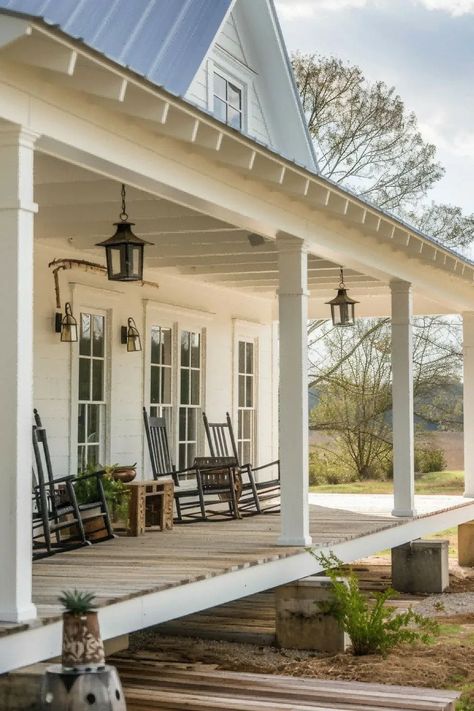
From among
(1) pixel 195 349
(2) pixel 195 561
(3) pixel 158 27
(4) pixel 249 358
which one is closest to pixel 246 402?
(4) pixel 249 358

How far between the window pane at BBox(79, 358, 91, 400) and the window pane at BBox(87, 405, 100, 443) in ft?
0.52

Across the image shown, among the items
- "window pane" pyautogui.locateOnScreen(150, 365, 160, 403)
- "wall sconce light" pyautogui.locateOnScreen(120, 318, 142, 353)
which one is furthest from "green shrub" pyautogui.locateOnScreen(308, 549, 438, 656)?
"window pane" pyautogui.locateOnScreen(150, 365, 160, 403)

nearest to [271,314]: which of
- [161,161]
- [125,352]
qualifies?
[125,352]

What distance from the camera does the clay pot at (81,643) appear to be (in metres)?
4.74

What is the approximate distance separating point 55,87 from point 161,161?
46.1 inches

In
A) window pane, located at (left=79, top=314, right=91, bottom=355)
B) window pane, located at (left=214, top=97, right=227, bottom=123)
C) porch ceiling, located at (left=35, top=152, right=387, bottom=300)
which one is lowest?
window pane, located at (left=79, top=314, right=91, bottom=355)

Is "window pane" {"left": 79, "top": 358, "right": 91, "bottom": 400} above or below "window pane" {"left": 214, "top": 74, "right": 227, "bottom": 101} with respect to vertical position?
below

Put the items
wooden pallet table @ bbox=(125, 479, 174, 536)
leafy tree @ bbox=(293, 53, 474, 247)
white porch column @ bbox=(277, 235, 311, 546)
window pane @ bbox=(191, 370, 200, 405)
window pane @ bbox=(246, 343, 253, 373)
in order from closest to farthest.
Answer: white porch column @ bbox=(277, 235, 311, 546), wooden pallet table @ bbox=(125, 479, 174, 536), window pane @ bbox=(191, 370, 200, 405), window pane @ bbox=(246, 343, 253, 373), leafy tree @ bbox=(293, 53, 474, 247)

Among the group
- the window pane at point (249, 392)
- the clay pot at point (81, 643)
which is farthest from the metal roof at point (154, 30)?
the clay pot at point (81, 643)

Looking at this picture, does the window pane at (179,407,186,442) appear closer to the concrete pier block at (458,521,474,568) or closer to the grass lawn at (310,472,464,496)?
the concrete pier block at (458,521,474,568)

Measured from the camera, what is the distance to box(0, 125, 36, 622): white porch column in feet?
17.4

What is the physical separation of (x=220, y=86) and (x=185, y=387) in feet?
10.5

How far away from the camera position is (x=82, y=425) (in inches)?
410

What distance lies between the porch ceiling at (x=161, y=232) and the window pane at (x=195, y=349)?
2.12 ft
